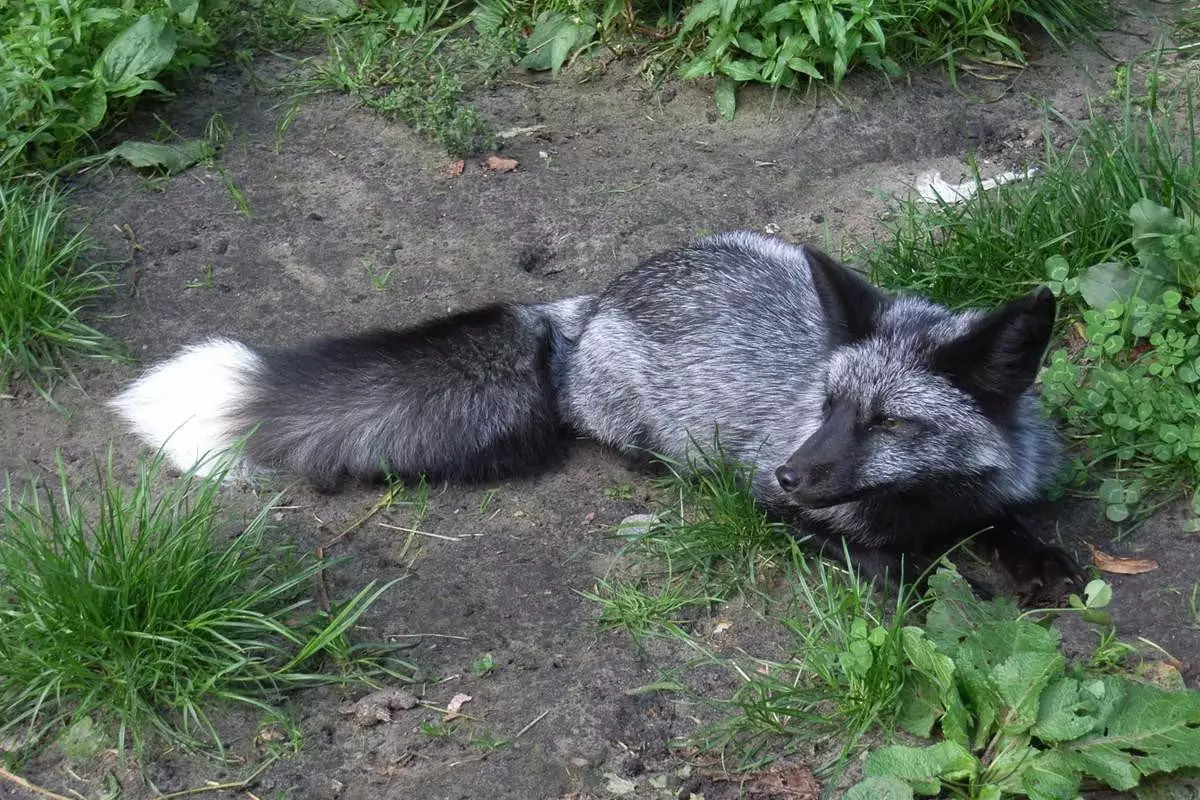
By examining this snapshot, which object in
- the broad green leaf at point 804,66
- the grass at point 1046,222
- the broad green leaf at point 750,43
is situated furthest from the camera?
the broad green leaf at point 750,43

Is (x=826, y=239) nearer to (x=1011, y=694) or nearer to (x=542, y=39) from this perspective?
(x=542, y=39)

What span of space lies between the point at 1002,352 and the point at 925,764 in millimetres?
1328

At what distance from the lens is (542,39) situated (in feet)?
23.0

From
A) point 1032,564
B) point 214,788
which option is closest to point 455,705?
point 214,788

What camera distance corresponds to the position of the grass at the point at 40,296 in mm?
5074

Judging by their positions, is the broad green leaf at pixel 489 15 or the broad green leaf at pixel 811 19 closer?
the broad green leaf at pixel 811 19

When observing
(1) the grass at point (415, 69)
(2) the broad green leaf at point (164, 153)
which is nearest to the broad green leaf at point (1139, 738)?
(1) the grass at point (415, 69)

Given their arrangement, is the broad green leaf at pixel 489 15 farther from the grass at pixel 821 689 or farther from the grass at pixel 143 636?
the grass at pixel 821 689

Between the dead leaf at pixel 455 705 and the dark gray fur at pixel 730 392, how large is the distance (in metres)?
1.16

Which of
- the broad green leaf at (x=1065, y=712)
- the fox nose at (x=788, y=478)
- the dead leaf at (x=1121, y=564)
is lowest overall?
the dead leaf at (x=1121, y=564)

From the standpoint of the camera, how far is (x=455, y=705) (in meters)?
3.77

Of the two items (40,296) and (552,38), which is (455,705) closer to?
(40,296)

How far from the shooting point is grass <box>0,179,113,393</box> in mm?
5074

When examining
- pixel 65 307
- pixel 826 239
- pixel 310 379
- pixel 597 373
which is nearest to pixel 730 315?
pixel 597 373
